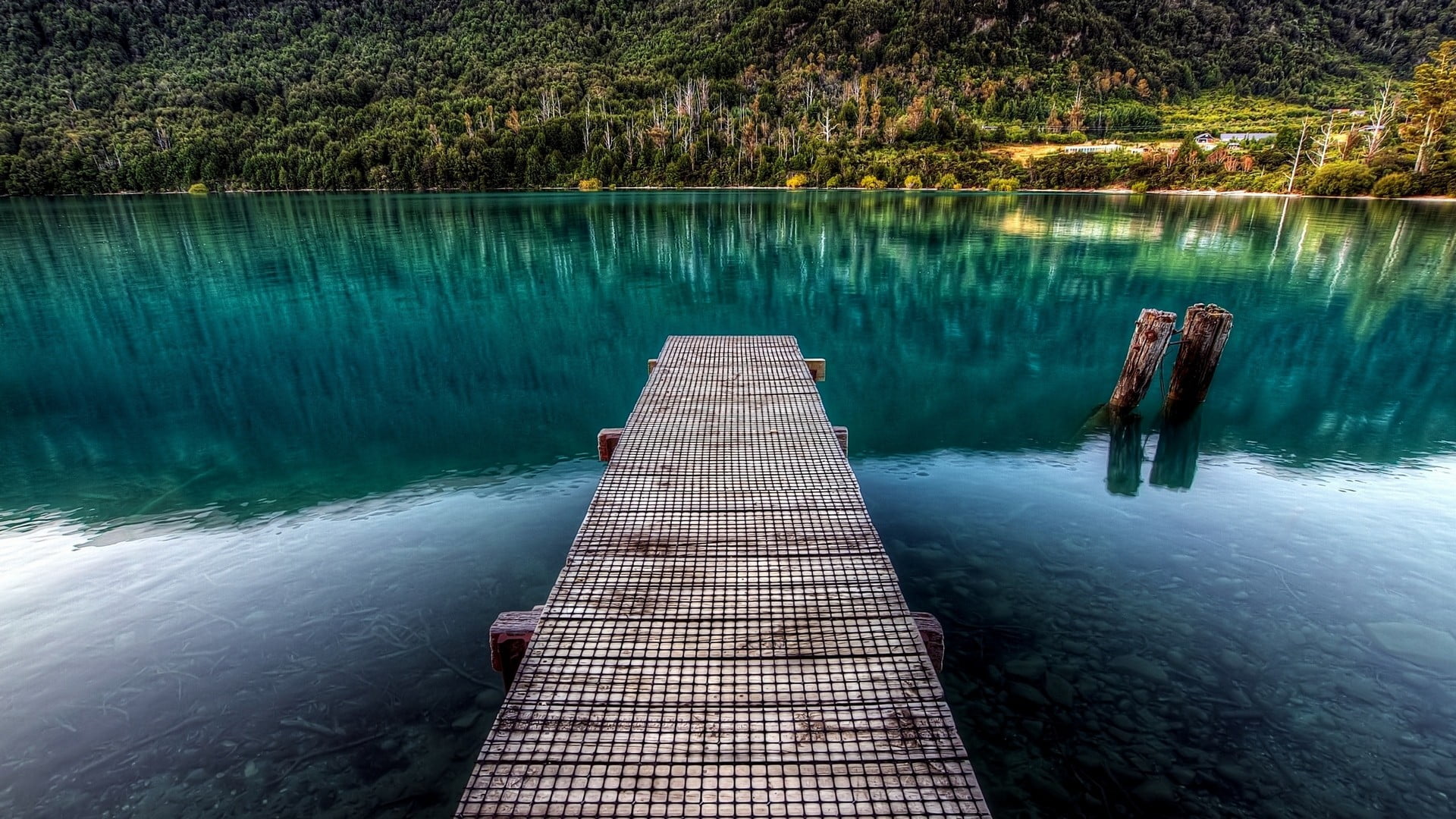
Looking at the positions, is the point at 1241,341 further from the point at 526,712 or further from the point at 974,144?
the point at 974,144

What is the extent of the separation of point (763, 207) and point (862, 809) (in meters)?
77.2

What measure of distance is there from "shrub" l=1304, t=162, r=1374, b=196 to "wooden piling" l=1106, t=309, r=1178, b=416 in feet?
301

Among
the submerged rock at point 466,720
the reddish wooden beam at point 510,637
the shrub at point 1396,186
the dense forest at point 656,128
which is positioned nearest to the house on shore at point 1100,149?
the dense forest at point 656,128

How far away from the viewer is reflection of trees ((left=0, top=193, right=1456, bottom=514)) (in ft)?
48.2

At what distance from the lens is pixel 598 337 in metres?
23.4

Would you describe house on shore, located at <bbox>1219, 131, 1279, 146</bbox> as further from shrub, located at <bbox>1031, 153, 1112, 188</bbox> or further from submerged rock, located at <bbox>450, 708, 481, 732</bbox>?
submerged rock, located at <bbox>450, 708, 481, 732</bbox>

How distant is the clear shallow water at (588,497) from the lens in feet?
21.5

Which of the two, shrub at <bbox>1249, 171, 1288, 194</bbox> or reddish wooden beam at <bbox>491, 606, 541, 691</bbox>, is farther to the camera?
shrub at <bbox>1249, 171, 1288, 194</bbox>

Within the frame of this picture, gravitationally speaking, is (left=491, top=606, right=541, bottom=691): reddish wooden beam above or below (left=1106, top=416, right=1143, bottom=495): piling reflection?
above

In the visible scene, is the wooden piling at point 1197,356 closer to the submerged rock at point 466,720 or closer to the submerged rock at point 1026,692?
the submerged rock at point 1026,692

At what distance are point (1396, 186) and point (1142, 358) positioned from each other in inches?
3490

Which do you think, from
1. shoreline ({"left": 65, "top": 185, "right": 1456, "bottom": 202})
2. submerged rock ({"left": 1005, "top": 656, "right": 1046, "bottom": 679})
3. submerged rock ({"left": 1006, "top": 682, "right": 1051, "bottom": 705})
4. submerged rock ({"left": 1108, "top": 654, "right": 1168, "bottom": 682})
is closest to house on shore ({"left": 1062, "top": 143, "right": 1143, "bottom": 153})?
shoreline ({"left": 65, "top": 185, "right": 1456, "bottom": 202})

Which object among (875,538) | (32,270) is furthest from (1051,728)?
(32,270)

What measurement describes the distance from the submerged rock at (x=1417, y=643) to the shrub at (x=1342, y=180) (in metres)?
99.1
